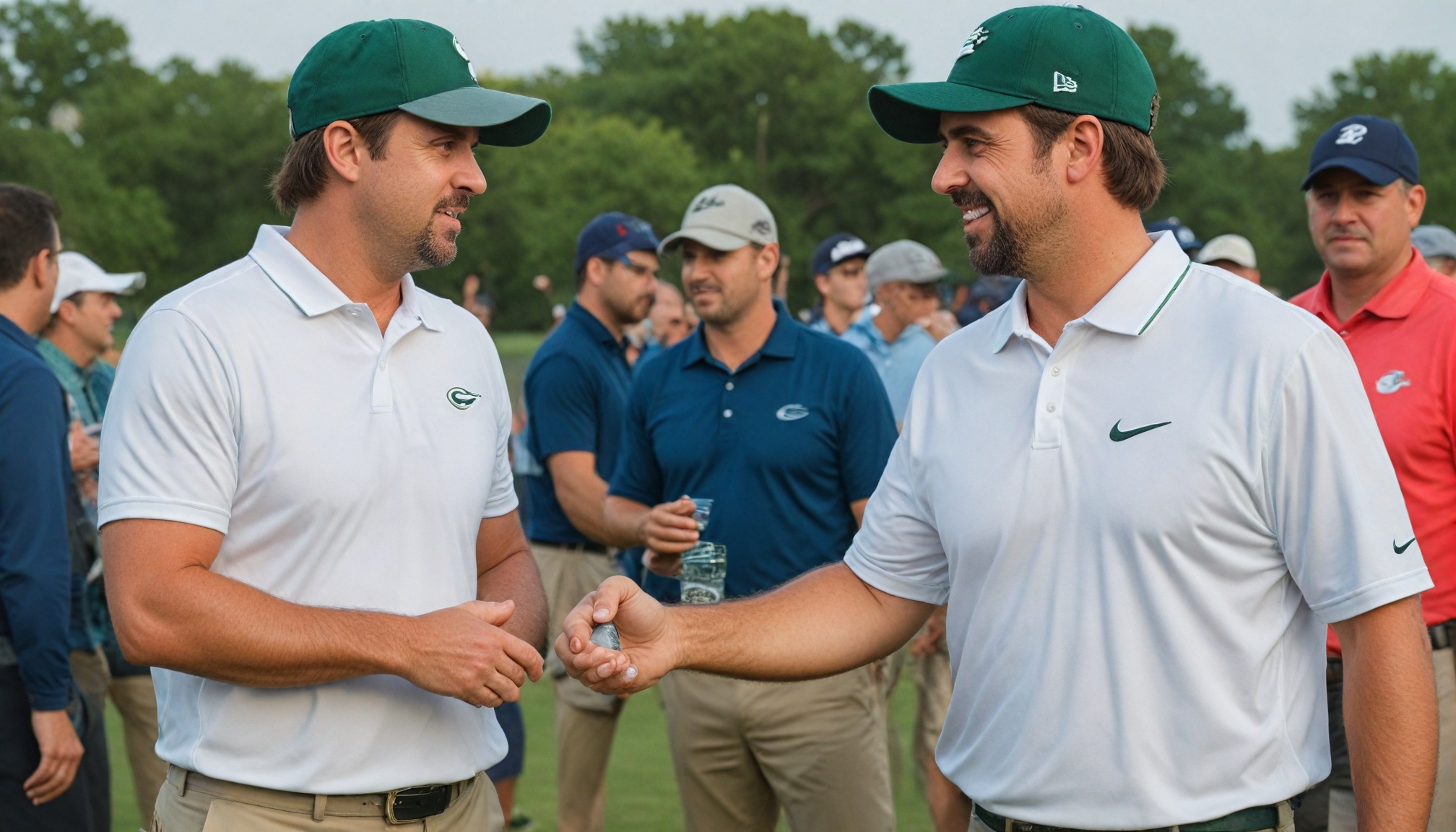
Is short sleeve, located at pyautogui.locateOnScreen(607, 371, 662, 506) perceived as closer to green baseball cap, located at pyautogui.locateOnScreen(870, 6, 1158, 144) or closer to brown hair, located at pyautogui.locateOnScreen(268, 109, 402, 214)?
brown hair, located at pyautogui.locateOnScreen(268, 109, 402, 214)

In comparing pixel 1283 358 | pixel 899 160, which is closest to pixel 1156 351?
pixel 1283 358

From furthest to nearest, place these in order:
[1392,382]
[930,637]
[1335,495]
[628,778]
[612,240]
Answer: [628,778]
[612,240]
[930,637]
[1392,382]
[1335,495]

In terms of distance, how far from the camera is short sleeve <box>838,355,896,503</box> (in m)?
5.31

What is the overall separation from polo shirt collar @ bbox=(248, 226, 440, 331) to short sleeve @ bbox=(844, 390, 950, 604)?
3.89ft

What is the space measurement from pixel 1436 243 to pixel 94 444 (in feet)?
29.2

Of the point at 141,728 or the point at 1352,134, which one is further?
the point at 141,728

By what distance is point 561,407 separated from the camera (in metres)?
6.90

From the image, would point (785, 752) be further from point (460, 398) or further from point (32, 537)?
point (32, 537)

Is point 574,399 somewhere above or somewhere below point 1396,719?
above

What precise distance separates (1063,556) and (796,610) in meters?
0.75

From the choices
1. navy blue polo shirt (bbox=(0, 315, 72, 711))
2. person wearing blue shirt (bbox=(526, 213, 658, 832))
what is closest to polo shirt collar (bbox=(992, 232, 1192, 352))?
navy blue polo shirt (bbox=(0, 315, 72, 711))

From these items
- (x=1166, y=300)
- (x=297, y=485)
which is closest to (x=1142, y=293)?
(x=1166, y=300)

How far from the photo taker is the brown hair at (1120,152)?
293 cm

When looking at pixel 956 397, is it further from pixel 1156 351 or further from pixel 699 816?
pixel 699 816
